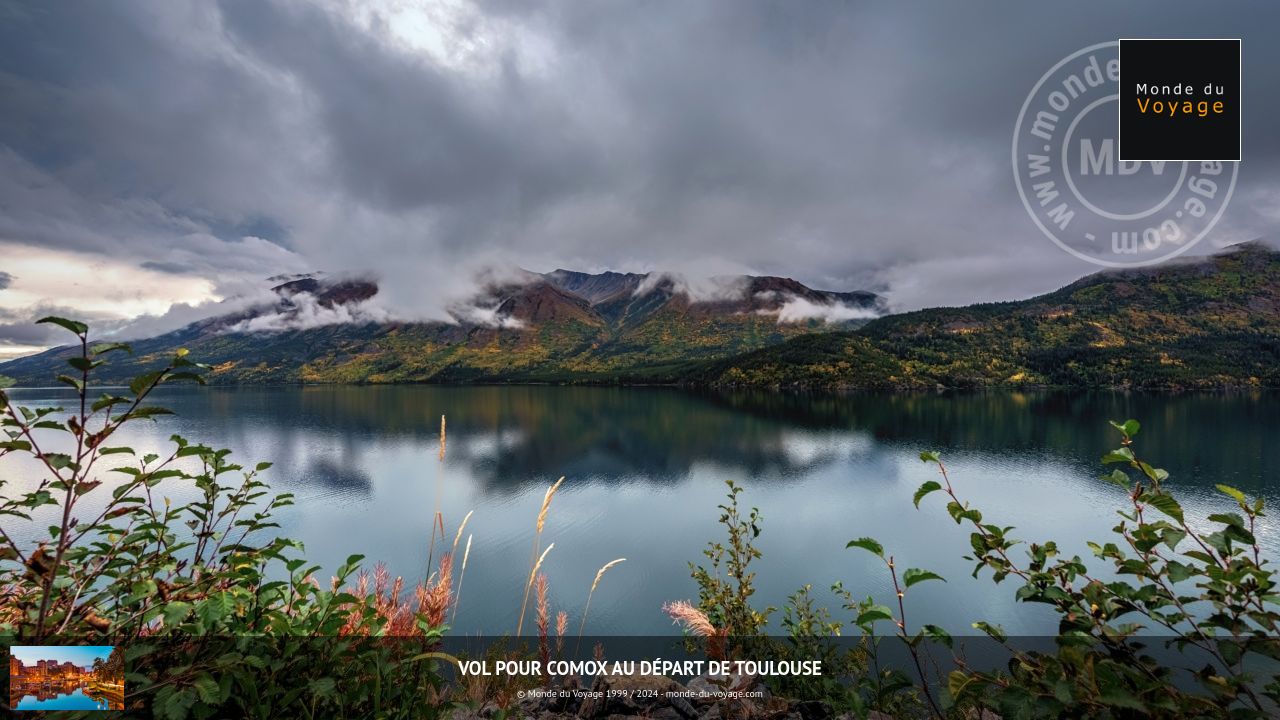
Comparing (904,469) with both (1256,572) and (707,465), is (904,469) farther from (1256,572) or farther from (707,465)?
(1256,572)

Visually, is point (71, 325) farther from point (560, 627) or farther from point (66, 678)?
point (560, 627)

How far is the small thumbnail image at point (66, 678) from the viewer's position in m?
2.94

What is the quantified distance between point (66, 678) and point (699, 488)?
48.2m

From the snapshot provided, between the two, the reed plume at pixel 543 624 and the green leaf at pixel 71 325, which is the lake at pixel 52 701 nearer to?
the green leaf at pixel 71 325

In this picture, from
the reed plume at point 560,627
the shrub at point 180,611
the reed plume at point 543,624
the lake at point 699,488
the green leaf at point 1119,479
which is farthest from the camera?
the lake at point 699,488

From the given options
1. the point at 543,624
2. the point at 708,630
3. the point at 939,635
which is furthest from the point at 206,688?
the point at 708,630

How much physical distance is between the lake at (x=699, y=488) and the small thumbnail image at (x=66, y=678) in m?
5.55

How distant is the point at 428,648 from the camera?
500 cm

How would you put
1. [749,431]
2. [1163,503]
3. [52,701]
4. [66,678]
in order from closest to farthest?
[52,701] → [66,678] → [1163,503] → [749,431]

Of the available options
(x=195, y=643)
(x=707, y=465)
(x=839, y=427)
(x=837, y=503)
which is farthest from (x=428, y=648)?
(x=839, y=427)

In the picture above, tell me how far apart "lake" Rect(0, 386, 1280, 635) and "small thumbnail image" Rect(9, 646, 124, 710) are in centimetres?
555

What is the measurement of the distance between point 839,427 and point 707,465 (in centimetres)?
4481

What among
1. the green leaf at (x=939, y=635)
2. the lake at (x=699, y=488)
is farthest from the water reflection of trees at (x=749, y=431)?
the green leaf at (x=939, y=635)

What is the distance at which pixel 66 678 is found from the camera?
3059 mm
